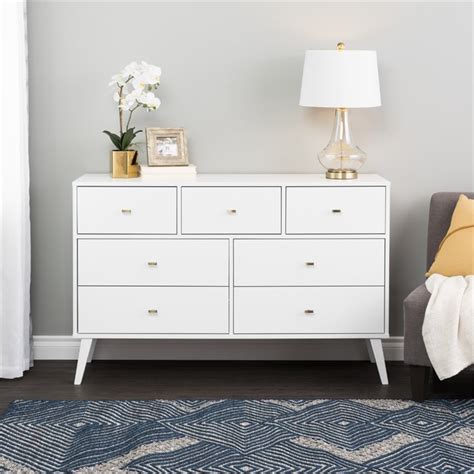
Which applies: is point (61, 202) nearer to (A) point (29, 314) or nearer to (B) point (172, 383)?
(A) point (29, 314)

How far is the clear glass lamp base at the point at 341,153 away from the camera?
3928 mm

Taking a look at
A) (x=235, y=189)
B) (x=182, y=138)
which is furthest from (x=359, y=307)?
(x=182, y=138)

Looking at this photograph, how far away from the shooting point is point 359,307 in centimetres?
378

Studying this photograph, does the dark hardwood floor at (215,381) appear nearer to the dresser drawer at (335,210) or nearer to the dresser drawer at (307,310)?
the dresser drawer at (307,310)

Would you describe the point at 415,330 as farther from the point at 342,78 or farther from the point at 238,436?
the point at 342,78

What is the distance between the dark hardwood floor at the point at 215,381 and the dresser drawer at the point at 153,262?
437 millimetres

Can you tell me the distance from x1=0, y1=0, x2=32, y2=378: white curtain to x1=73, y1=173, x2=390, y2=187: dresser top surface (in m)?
0.30

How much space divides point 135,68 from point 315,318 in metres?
1.30

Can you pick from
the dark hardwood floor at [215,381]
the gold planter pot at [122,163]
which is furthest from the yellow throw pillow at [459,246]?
the gold planter pot at [122,163]

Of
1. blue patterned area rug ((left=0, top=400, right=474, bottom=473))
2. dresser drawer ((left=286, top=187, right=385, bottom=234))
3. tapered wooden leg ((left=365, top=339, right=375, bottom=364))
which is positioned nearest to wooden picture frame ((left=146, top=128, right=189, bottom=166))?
dresser drawer ((left=286, top=187, right=385, bottom=234))

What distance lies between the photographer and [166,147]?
3.98 meters

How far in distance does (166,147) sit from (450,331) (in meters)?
1.45

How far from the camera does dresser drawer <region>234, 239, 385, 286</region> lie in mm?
3752

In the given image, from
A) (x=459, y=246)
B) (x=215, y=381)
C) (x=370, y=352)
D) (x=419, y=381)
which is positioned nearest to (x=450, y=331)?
(x=419, y=381)
